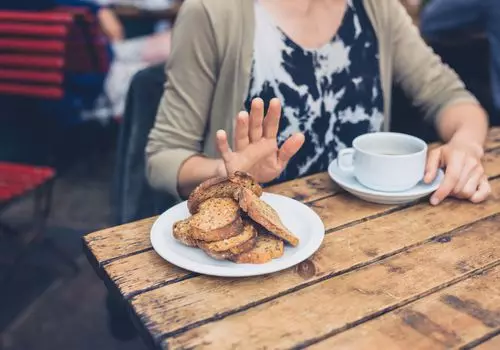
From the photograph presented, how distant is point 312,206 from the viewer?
126cm

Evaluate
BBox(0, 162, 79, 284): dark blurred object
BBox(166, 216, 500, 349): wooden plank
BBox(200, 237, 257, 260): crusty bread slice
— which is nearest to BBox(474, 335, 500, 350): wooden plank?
BBox(166, 216, 500, 349): wooden plank

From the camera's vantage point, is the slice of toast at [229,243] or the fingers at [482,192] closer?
the slice of toast at [229,243]

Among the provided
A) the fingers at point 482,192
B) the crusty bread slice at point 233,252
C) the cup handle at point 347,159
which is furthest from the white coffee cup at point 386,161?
the crusty bread slice at point 233,252

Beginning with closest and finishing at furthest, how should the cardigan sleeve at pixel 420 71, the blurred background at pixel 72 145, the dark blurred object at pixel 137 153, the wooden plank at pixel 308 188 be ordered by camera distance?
the wooden plank at pixel 308 188 < the cardigan sleeve at pixel 420 71 < the dark blurred object at pixel 137 153 < the blurred background at pixel 72 145

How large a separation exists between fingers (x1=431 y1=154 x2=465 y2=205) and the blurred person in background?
1.41 metres

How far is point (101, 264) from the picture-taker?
103cm

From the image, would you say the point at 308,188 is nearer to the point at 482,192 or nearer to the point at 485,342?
the point at 482,192

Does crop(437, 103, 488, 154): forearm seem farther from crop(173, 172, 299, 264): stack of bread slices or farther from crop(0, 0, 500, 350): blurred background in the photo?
crop(173, 172, 299, 264): stack of bread slices

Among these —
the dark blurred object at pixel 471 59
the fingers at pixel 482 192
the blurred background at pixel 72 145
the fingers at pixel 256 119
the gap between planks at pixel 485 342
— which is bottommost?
the blurred background at pixel 72 145

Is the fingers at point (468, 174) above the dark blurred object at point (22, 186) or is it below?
above

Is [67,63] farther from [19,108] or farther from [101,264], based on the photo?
Answer: [101,264]

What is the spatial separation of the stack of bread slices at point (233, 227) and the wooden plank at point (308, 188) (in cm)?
21

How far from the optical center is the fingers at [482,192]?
1.26 meters

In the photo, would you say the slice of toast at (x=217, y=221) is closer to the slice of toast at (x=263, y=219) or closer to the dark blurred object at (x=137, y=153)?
the slice of toast at (x=263, y=219)
